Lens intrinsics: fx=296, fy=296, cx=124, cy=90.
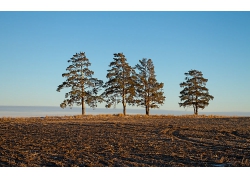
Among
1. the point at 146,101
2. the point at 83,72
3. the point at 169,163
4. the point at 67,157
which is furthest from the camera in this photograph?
the point at 146,101

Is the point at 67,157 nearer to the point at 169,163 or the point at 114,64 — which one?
the point at 169,163

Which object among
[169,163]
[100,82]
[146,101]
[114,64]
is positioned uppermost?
[114,64]

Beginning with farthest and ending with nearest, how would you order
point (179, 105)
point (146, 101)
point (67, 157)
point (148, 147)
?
point (179, 105)
point (146, 101)
point (148, 147)
point (67, 157)

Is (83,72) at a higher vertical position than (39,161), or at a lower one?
higher

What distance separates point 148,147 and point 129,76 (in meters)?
38.7

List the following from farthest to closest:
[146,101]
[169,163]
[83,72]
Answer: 1. [146,101]
2. [83,72]
3. [169,163]

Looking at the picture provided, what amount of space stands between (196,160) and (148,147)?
11.4 feet

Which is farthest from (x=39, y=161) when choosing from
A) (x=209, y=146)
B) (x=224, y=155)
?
(x=209, y=146)

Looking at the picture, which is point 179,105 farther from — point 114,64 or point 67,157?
point 67,157

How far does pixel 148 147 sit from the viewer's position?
45.6 ft

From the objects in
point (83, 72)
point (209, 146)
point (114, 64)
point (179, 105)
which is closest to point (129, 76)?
point (114, 64)

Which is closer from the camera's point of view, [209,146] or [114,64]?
[209,146]

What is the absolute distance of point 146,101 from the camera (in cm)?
5391

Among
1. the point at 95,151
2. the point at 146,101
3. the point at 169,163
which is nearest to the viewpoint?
the point at 169,163
